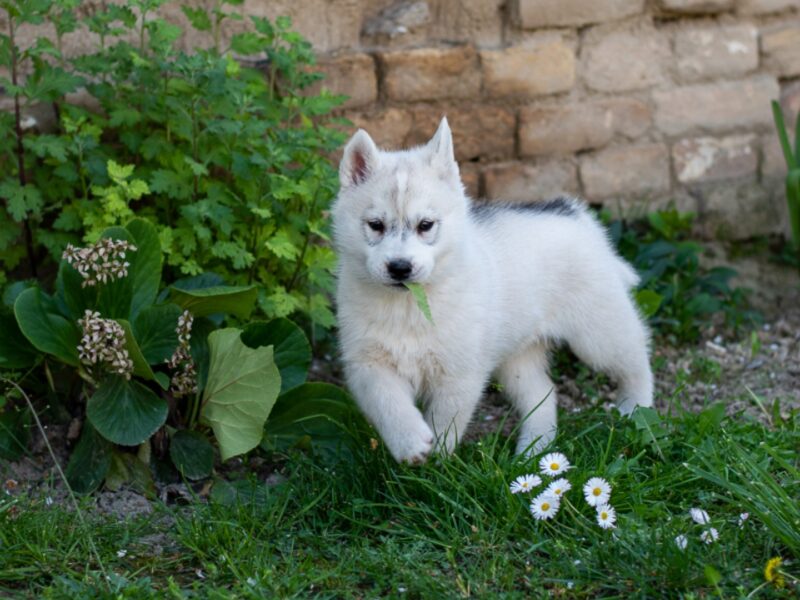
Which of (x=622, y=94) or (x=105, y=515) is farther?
(x=622, y=94)

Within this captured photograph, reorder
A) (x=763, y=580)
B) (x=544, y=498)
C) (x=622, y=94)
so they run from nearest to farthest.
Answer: (x=763, y=580) < (x=544, y=498) < (x=622, y=94)

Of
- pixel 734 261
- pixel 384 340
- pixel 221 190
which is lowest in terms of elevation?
pixel 734 261

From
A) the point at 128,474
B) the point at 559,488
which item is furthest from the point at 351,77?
the point at 559,488

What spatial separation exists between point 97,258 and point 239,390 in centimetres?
66

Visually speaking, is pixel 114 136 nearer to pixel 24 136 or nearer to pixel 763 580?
pixel 24 136

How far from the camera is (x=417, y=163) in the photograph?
3793 millimetres

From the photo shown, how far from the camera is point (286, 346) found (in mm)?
4180

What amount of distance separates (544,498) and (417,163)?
1201mm

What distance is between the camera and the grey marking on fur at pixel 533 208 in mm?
4324

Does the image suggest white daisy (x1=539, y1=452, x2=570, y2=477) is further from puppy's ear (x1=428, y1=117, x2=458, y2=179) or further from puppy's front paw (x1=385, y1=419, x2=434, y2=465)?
puppy's ear (x1=428, y1=117, x2=458, y2=179)

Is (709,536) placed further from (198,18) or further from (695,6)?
(695,6)

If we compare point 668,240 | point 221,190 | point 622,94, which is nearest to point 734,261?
point 668,240

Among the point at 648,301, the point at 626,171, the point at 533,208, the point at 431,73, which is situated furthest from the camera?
the point at 626,171

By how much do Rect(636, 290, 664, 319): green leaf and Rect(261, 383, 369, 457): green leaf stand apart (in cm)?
162
